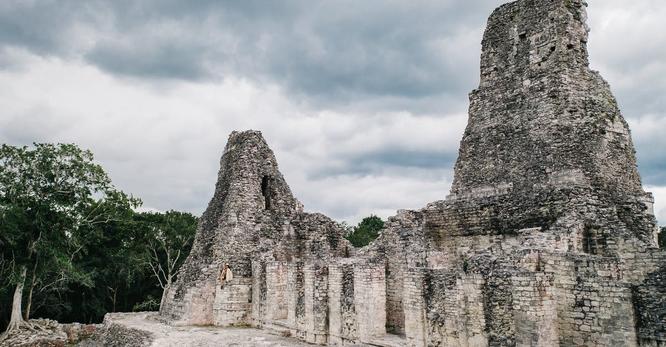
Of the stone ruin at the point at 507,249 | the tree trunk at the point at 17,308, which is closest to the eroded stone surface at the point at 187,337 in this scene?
the stone ruin at the point at 507,249

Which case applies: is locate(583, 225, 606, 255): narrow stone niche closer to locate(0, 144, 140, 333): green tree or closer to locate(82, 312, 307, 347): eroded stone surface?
locate(82, 312, 307, 347): eroded stone surface

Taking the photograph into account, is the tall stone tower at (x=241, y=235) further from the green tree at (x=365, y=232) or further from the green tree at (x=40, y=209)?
the green tree at (x=365, y=232)

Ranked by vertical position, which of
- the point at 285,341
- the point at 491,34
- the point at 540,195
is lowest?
the point at 285,341

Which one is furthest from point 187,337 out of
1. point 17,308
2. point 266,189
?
point 17,308

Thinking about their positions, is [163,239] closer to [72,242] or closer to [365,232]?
[72,242]

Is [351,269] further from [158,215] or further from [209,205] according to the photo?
[158,215]

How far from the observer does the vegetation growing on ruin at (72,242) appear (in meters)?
24.5

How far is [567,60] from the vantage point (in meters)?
14.1

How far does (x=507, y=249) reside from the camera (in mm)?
11875

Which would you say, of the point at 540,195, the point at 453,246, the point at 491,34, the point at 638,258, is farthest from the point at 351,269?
the point at 491,34

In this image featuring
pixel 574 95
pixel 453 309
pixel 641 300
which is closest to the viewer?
pixel 641 300

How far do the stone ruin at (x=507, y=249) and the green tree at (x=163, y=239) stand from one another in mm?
13837

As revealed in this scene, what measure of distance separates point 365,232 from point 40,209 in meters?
34.8

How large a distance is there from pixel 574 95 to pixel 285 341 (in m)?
10.5
